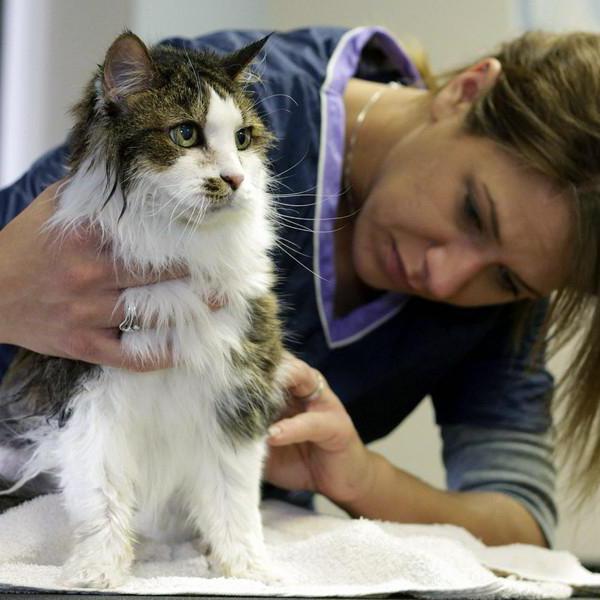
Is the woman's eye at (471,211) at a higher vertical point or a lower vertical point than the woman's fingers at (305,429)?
higher

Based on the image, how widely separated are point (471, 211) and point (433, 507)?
0.44 meters

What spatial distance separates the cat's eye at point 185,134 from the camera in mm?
723

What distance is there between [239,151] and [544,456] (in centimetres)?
85

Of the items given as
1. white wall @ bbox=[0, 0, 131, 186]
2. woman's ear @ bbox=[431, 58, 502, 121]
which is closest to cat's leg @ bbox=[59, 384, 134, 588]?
woman's ear @ bbox=[431, 58, 502, 121]

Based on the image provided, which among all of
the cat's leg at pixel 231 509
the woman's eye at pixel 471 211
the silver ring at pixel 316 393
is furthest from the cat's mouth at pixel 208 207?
the woman's eye at pixel 471 211

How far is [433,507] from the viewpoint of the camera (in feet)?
3.96

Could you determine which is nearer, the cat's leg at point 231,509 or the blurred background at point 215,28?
the cat's leg at point 231,509

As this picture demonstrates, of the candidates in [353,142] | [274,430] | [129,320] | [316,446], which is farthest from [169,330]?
[353,142]

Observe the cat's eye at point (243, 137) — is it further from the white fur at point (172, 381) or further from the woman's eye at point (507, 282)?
the woman's eye at point (507, 282)

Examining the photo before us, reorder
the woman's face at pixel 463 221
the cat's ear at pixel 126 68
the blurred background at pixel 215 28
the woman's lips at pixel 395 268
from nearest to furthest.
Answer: the cat's ear at pixel 126 68 < the woman's face at pixel 463 221 < the woman's lips at pixel 395 268 < the blurred background at pixel 215 28

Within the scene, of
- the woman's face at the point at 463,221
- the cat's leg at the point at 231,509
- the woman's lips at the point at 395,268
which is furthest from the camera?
the woman's lips at the point at 395,268

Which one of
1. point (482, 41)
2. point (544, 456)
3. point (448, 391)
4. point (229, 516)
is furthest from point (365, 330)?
point (482, 41)

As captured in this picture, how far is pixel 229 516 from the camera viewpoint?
0.83 metres

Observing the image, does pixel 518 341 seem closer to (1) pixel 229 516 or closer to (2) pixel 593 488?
(2) pixel 593 488
